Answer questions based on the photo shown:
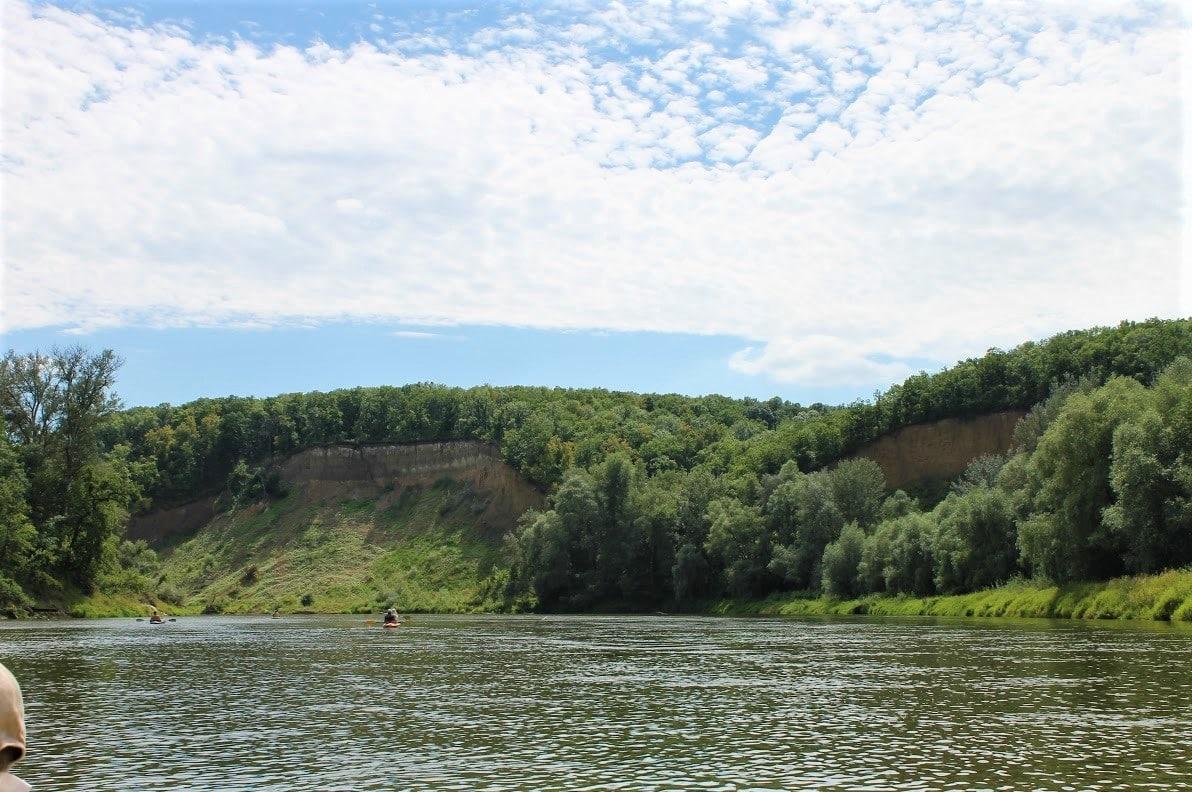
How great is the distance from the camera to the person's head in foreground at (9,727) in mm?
4582

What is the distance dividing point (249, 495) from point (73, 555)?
289 ft

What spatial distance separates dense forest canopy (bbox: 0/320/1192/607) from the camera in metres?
62.6

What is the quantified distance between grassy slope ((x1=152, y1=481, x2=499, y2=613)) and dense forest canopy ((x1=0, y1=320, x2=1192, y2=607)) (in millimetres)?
12547

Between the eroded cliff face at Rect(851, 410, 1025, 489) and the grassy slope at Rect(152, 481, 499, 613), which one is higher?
the eroded cliff face at Rect(851, 410, 1025, 489)

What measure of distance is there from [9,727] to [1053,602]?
67466 millimetres

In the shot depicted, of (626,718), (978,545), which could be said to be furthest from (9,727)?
(978,545)

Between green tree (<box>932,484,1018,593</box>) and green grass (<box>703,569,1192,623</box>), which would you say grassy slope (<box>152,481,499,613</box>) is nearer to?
green grass (<box>703,569,1192,623</box>)

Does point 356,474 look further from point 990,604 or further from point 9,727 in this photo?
point 9,727

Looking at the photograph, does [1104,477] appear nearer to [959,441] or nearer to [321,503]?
[959,441]

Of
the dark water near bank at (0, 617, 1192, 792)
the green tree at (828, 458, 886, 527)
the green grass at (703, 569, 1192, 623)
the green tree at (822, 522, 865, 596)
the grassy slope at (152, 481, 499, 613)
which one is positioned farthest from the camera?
the grassy slope at (152, 481, 499, 613)

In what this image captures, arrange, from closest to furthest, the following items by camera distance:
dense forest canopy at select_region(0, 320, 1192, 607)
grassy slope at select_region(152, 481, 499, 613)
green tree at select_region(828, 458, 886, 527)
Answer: dense forest canopy at select_region(0, 320, 1192, 607)
green tree at select_region(828, 458, 886, 527)
grassy slope at select_region(152, 481, 499, 613)

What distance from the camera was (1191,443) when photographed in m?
57.2

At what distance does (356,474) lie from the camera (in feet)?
591

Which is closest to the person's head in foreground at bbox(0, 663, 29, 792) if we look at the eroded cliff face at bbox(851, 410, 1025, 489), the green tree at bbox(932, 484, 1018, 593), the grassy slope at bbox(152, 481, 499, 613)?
the green tree at bbox(932, 484, 1018, 593)
